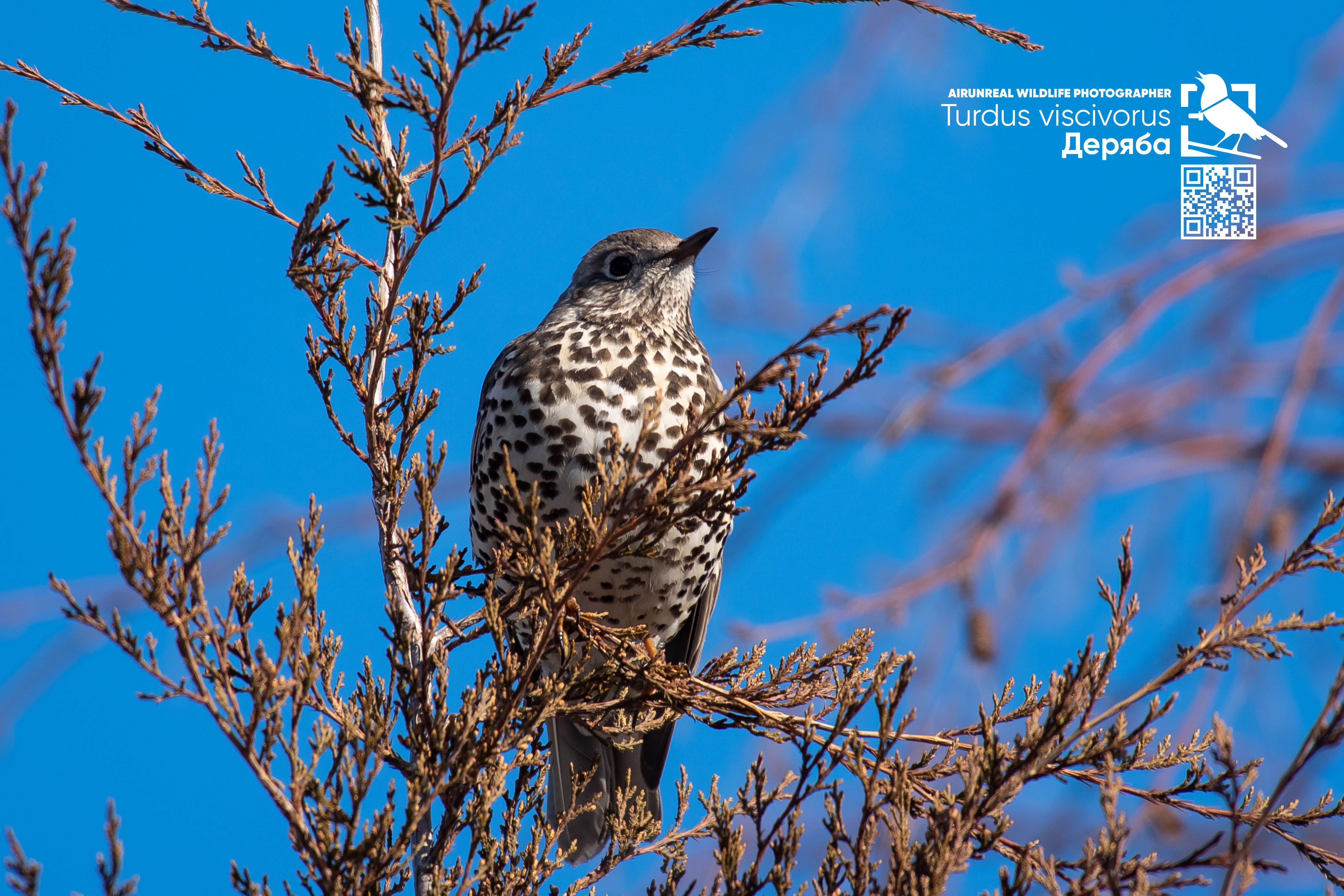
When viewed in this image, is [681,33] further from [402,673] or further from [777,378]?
[402,673]

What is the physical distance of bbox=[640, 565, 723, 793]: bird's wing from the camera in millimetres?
4520

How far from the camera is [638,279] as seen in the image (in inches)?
180

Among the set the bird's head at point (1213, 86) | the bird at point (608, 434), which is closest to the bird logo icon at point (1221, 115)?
the bird's head at point (1213, 86)

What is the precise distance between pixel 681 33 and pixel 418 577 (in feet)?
5.32

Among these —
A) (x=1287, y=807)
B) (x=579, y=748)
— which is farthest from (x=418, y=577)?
(x=1287, y=807)

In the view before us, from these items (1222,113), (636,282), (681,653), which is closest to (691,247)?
(636,282)

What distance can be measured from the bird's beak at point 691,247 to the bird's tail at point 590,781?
190 centimetres

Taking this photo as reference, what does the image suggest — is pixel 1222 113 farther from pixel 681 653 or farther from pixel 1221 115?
pixel 681 653

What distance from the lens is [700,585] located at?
444cm

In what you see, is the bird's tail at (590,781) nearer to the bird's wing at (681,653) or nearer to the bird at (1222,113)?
the bird's wing at (681,653)

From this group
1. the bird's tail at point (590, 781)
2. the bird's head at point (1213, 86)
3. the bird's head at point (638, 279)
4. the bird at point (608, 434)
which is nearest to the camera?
the bird at point (608, 434)

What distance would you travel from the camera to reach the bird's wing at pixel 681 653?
4520mm

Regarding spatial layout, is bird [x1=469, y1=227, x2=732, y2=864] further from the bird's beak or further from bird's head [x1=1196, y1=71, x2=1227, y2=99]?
bird's head [x1=1196, y1=71, x2=1227, y2=99]

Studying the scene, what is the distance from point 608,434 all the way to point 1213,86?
16.5ft
